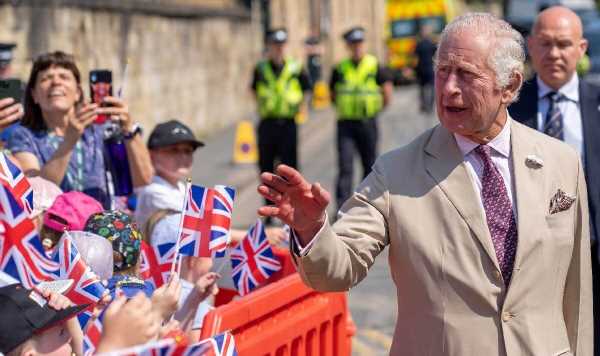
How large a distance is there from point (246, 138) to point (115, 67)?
7.64 ft

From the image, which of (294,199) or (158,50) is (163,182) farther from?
(158,50)

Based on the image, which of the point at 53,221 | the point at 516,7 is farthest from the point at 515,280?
the point at 516,7

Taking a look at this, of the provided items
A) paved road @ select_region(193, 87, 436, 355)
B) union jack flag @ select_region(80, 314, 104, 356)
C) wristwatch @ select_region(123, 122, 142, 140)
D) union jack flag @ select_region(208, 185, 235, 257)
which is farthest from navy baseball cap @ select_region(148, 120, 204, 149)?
union jack flag @ select_region(80, 314, 104, 356)

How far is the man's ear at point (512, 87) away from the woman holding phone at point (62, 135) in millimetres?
2748

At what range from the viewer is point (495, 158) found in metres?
4.11

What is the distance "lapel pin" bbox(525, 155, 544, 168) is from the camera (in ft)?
13.4

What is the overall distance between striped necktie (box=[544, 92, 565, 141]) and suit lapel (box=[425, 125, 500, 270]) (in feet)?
6.13

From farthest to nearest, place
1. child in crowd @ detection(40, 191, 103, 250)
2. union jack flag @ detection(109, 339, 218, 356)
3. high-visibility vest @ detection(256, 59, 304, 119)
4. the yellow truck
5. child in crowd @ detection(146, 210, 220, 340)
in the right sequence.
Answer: the yellow truck < high-visibility vest @ detection(256, 59, 304, 119) < child in crowd @ detection(40, 191, 103, 250) < child in crowd @ detection(146, 210, 220, 340) < union jack flag @ detection(109, 339, 218, 356)

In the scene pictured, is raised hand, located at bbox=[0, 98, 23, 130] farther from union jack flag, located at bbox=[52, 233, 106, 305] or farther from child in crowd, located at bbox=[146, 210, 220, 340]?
union jack flag, located at bbox=[52, 233, 106, 305]

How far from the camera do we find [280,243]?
19.9 ft

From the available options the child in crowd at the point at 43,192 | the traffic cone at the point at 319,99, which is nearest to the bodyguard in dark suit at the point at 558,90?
the child in crowd at the point at 43,192

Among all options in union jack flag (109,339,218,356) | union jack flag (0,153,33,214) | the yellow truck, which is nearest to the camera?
union jack flag (109,339,218,356)

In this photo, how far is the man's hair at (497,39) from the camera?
156 inches

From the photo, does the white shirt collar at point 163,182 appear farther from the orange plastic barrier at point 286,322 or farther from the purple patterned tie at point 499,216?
the purple patterned tie at point 499,216
